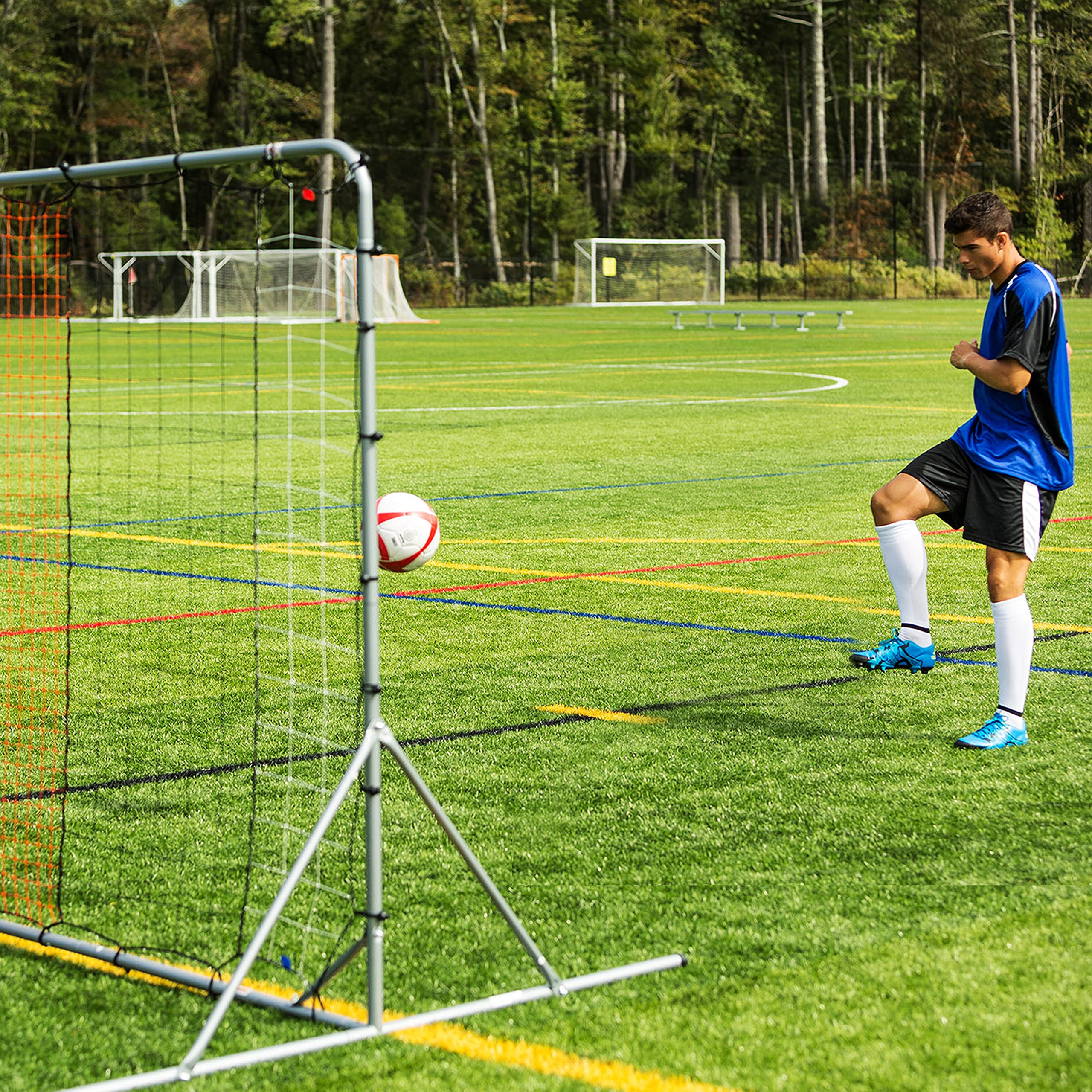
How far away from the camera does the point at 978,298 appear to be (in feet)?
231

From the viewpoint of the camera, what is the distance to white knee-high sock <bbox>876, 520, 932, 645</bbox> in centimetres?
706

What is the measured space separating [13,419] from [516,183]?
54606 mm

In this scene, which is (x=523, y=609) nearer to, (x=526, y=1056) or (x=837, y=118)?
(x=526, y=1056)

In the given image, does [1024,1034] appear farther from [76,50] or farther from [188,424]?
[76,50]

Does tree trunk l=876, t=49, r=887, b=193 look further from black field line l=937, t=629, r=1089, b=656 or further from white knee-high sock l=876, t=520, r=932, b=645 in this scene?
white knee-high sock l=876, t=520, r=932, b=645

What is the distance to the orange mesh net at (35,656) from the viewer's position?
5.22 metres

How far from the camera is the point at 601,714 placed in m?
6.94

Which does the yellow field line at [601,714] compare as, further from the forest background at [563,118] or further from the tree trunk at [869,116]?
the tree trunk at [869,116]

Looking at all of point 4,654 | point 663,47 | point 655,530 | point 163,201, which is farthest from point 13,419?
point 663,47

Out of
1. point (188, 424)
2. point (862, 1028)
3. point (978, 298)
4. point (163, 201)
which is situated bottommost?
point (862, 1028)

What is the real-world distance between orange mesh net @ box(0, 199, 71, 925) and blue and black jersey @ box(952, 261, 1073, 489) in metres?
3.40

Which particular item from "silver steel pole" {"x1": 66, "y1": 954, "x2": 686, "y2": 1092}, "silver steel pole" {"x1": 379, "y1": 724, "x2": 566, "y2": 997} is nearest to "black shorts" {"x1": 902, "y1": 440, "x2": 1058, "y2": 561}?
"silver steel pole" {"x1": 66, "y1": 954, "x2": 686, "y2": 1092}

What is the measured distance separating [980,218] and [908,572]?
58.4 inches

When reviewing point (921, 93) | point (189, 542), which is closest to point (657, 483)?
point (189, 542)
